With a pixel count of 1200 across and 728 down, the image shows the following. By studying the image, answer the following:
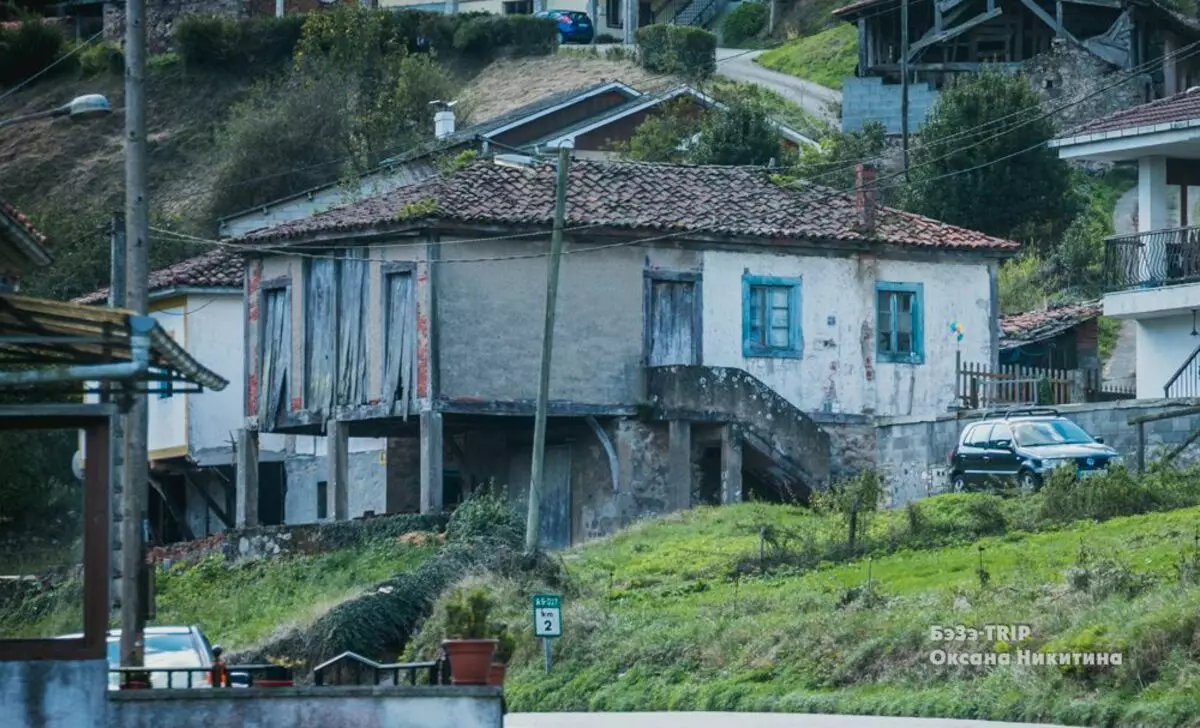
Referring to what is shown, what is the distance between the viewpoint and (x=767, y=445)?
42969mm

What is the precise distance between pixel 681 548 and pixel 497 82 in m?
51.9

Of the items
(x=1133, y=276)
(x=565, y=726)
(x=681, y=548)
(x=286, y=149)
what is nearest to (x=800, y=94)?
(x=286, y=149)

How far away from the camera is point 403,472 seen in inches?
1876

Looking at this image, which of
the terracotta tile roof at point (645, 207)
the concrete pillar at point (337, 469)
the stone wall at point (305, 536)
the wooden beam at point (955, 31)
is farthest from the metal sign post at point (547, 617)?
the wooden beam at point (955, 31)

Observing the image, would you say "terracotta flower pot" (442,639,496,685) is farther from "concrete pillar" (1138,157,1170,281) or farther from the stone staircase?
"concrete pillar" (1138,157,1170,281)

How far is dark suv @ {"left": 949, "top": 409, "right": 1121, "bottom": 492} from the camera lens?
3681 cm

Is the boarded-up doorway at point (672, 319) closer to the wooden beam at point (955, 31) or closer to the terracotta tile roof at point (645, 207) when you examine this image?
the terracotta tile roof at point (645, 207)

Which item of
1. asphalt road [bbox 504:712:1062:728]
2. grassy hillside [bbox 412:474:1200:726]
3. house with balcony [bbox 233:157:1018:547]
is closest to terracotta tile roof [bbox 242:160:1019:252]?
house with balcony [bbox 233:157:1018:547]

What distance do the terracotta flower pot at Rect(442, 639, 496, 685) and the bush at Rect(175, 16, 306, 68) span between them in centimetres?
6878

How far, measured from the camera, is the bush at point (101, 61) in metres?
90.1

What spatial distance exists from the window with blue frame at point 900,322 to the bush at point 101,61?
49.9 m

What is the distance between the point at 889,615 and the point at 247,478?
22.1 m

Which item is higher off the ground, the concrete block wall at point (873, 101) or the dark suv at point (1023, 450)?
the concrete block wall at point (873, 101)

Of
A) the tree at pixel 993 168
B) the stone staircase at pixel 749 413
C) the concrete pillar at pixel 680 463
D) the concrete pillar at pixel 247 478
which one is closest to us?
the concrete pillar at pixel 680 463
